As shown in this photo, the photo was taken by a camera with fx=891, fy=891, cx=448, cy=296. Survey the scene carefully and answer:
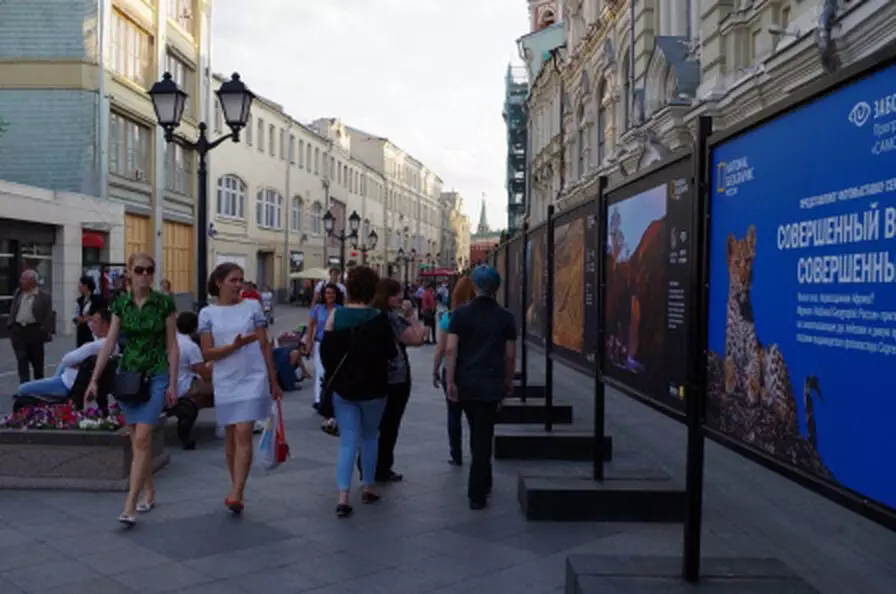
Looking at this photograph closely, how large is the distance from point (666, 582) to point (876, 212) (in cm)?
202

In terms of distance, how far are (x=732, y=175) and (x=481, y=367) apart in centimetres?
307

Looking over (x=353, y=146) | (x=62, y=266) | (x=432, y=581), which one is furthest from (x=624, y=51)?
(x=353, y=146)

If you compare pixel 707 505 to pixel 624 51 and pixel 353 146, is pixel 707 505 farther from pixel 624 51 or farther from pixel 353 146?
pixel 353 146

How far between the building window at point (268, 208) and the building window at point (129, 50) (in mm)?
17272

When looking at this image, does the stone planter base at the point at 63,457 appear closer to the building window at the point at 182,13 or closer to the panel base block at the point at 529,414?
the panel base block at the point at 529,414

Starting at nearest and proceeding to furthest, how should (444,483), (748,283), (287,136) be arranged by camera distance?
(748,283)
(444,483)
(287,136)

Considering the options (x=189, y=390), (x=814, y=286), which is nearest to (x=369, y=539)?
(x=814, y=286)

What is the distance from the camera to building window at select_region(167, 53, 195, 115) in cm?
3503

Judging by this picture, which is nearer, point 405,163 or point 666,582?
point 666,582

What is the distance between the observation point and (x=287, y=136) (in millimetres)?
53094

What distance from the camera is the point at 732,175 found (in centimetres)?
357

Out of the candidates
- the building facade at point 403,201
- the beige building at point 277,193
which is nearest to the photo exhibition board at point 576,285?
the beige building at point 277,193

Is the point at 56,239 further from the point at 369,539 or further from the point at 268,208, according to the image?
the point at 268,208

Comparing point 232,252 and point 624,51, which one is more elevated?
point 624,51
